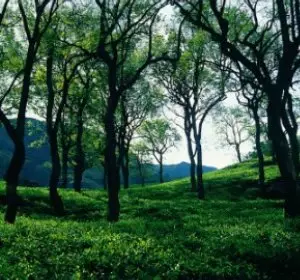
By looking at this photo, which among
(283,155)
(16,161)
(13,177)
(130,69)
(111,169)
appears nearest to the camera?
(13,177)

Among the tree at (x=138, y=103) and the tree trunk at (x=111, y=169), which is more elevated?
the tree at (x=138, y=103)

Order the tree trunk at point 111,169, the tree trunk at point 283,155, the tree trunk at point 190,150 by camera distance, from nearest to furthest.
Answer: the tree trunk at point 283,155, the tree trunk at point 111,169, the tree trunk at point 190,150

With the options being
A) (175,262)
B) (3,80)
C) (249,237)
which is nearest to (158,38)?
(3,80)

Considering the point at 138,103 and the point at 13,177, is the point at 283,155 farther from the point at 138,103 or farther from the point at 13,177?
the point at 138,103

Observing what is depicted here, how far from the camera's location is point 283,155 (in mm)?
23984

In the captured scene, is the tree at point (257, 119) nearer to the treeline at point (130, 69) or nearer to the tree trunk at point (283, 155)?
the treeline at point (130, 69)

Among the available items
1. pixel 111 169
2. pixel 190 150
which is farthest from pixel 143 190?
pixel 111 169

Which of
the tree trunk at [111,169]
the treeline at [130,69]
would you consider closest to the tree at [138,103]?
the treeline at [130,69]

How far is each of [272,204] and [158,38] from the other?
58.8 ft

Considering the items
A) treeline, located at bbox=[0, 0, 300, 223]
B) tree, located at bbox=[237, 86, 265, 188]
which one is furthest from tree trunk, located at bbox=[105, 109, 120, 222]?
tree, located at bbox=[237, 86, 265, 188]

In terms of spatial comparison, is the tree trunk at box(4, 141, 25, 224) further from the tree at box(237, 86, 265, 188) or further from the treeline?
the tree at box(237, 86, 265, 188)

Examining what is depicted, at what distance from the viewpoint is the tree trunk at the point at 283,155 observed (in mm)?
23984

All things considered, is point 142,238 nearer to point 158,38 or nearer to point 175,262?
point 175,262

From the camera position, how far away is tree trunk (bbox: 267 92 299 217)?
24.0 m
